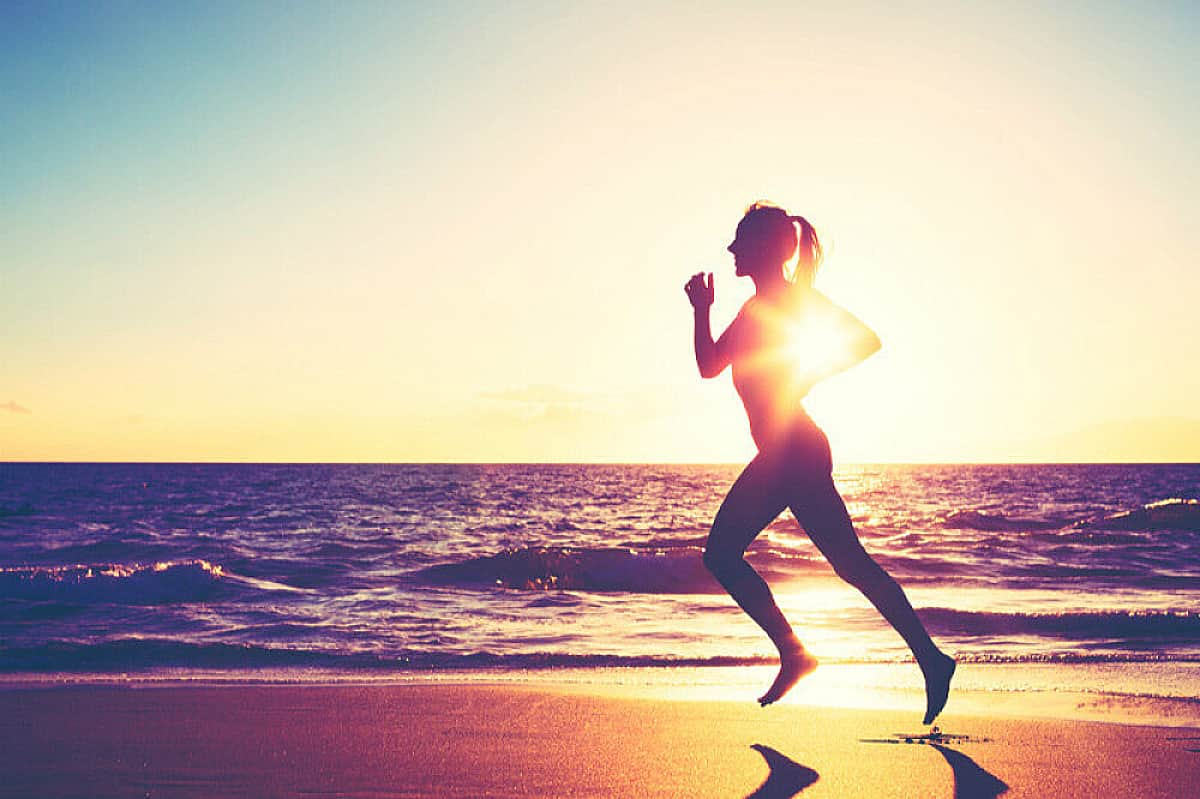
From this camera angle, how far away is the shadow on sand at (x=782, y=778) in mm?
3277

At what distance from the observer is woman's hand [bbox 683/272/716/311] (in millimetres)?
4043

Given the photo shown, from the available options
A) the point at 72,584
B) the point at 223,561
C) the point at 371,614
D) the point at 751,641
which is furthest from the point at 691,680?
the point at 223,561

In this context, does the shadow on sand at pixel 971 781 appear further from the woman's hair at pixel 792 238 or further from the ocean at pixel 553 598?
the ocean at pixel 553 598

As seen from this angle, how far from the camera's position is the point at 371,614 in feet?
33.8

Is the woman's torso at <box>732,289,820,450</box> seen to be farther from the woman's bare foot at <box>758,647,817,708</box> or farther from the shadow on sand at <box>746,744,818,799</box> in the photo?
the shadow on sand at <box>746,744,818,799</box>

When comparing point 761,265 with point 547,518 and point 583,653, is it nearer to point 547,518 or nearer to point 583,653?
point 583,653

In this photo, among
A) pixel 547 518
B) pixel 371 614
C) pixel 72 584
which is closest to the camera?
pixel 371 614

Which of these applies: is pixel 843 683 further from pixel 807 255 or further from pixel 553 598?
pixel 553 598

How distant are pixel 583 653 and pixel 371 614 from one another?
335 cm

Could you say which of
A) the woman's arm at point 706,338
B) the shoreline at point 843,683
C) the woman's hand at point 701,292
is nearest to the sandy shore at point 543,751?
the shoreline at point 843,683

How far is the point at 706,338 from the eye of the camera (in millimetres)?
4031

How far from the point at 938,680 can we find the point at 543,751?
164 centimetres

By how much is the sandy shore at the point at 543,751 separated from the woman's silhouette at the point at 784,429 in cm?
41

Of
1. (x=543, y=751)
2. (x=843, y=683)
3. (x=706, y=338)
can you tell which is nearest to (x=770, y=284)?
(x=706, y=338)
